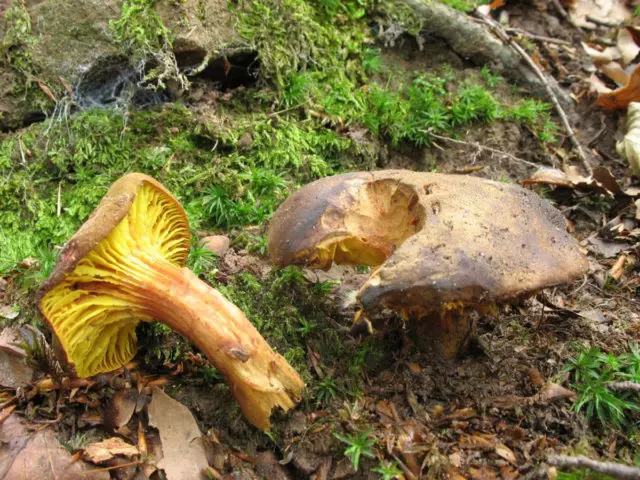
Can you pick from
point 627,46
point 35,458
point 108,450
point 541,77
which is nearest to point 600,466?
point 108,450

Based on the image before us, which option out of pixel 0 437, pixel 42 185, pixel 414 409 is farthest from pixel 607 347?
pixel 42 185

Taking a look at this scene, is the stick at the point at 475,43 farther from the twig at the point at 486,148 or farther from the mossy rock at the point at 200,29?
the mossy rock at the point at 200,29

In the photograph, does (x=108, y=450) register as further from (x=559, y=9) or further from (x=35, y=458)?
(x=559, y=9)

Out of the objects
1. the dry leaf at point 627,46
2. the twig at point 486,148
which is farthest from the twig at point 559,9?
the twig at point 486,148

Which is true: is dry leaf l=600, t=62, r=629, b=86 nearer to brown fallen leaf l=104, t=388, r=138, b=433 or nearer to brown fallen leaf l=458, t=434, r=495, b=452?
brown fallen leaf l=458, t=434, r=495, b=452

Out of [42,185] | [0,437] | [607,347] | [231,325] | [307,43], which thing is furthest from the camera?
[307,43]

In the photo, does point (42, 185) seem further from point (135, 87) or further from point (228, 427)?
point (228, 427)
